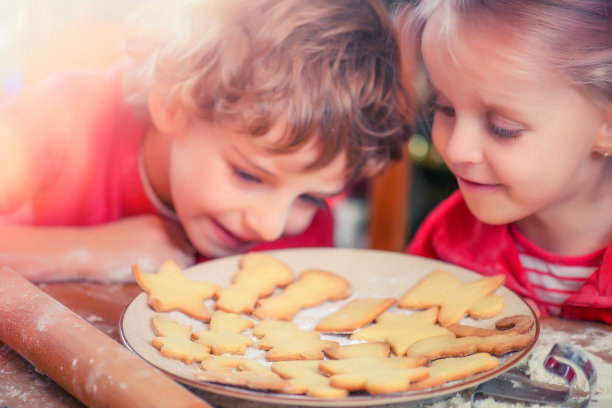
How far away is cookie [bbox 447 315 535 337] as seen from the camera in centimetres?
74

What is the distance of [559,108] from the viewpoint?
79 centimetres

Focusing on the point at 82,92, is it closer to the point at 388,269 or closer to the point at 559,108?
the point at 388,269

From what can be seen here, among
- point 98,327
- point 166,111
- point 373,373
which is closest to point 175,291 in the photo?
point 98,327

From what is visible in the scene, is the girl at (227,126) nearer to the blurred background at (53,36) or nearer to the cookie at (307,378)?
the blurred background at (53,36)

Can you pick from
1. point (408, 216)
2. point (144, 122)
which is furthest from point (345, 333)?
point (408, 216)

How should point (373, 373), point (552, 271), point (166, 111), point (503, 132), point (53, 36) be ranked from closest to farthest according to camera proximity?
point (373, 373), point (503, 132), point (552, 271), point (166, 111), point (53, 36)

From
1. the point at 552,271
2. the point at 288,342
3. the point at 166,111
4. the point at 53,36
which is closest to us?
the point at 288,342

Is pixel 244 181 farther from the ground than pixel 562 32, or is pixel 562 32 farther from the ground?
pixel 562 32

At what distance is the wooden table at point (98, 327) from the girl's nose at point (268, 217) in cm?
22

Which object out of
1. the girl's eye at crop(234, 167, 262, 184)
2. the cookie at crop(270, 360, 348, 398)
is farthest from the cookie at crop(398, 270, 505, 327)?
the girl's eye at crop(234, 167, 262, 184)

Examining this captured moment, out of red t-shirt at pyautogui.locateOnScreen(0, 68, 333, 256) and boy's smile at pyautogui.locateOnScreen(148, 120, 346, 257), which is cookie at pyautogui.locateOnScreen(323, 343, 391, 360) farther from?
red t-shirt at pyautogui.locateOnScreen(0, 68, 333, 256)

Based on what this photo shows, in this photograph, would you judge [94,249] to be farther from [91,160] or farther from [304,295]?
[304,295]

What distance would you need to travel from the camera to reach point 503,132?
0.82m

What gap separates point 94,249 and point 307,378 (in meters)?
0.61
